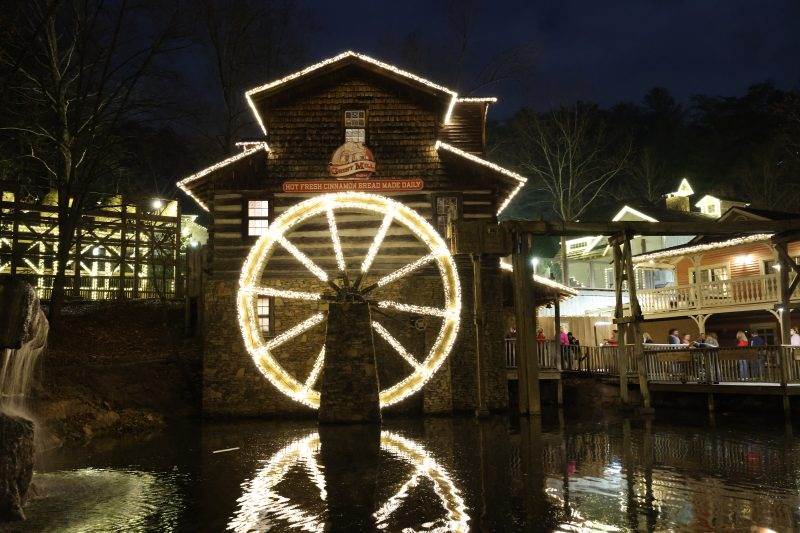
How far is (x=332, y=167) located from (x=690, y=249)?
557 inches

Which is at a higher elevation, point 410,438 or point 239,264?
point 239,264

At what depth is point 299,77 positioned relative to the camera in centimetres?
1574

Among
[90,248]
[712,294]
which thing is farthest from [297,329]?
[712,294]

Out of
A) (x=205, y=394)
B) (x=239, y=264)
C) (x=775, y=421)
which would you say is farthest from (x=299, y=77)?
(x=775, y=421)

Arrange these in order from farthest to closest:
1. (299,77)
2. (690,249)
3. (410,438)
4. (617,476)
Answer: (690,249)
(299,77)
(410,438)
(617,476)

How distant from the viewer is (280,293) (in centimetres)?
1475

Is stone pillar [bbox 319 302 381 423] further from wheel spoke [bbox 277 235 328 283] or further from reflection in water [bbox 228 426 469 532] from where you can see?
wheel spoke [bbox 277 235 328 283]

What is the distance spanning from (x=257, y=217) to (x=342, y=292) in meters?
3.62

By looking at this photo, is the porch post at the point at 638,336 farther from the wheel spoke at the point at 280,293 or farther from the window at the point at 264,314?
the window at the point at 264,314

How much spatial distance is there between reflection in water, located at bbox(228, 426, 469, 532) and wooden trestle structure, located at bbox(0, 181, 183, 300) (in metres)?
12.8

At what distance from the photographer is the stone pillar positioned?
12.3 m

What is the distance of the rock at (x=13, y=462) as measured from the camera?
19.0 ft

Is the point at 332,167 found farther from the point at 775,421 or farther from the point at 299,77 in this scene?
the point at 775,421

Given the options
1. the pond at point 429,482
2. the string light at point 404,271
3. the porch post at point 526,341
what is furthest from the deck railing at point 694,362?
the string light at point 404,271
